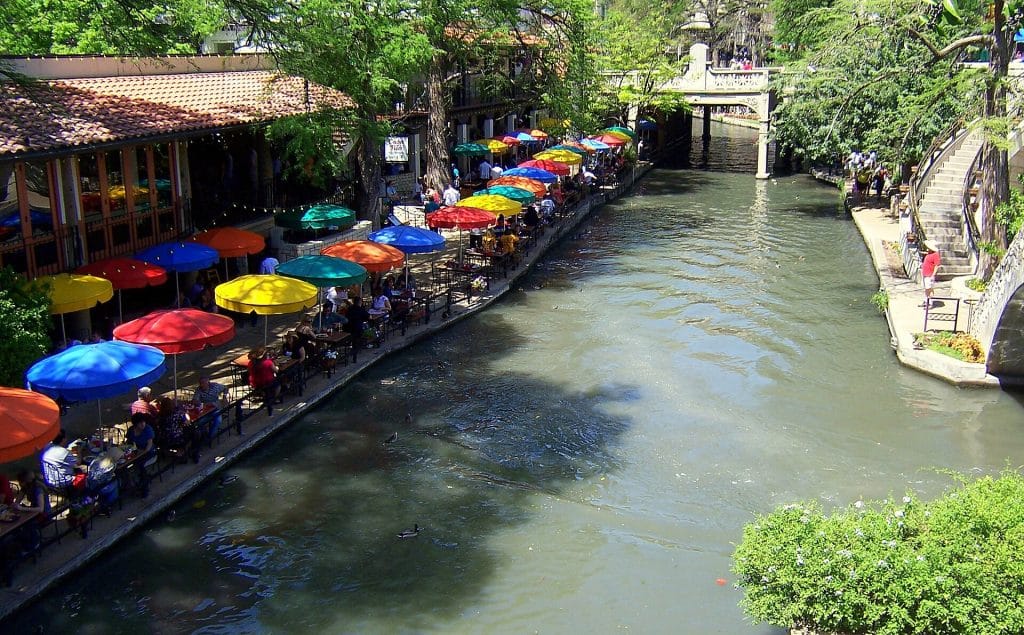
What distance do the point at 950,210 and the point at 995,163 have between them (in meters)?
5.27

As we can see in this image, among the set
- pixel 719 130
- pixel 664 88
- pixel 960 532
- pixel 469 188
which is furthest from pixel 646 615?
pixel 719 130

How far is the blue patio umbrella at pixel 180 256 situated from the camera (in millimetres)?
19453

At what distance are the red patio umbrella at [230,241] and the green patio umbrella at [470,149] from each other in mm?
19858

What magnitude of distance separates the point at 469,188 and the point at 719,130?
157 ft

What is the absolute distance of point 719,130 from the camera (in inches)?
3162

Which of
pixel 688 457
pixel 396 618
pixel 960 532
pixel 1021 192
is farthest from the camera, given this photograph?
pixel 1021 192

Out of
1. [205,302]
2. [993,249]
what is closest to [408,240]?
[205,302]

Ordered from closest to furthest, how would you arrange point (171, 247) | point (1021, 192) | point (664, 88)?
point (171, 247)
point (1021, 192)
point (664, 88)

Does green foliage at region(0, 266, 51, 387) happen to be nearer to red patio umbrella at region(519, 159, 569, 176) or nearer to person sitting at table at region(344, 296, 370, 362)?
person sitting at table at region(344, 296, 370, 362)

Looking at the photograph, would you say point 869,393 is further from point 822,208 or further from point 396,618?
point 822,208

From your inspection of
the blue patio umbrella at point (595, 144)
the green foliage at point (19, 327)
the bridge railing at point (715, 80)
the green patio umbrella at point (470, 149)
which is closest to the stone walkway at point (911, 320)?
the blue patio umbrella at point (595, 144)

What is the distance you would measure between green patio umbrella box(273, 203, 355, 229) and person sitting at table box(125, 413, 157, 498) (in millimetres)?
10492

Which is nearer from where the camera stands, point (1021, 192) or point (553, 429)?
point (553, 429)

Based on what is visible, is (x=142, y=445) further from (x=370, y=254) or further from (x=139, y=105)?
(x=139, y=105)
